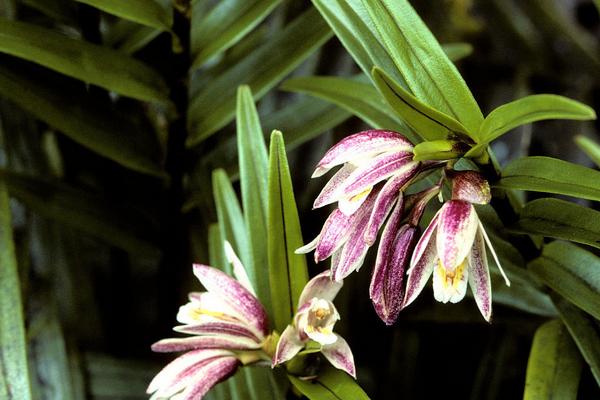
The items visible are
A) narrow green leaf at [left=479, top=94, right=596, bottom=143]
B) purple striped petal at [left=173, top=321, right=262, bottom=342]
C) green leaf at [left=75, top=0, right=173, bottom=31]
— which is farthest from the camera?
green leaf at [left=75, top=0, right=173, bottom=31]

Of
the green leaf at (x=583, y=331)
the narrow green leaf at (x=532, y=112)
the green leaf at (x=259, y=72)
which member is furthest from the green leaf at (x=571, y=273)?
the green leaf at (x=259, y=72)

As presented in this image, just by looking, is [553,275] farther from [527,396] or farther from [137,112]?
[137,112]

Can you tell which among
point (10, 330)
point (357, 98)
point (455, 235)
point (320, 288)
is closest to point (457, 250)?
point (455, 235)

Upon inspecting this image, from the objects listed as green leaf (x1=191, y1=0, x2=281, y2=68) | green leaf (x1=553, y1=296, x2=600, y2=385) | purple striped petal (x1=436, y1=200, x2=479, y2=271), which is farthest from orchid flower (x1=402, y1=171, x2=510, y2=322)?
green leaf (x1=191, y1=0, x2=281, y2=68)

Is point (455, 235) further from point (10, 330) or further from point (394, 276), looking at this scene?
point (10, 330)

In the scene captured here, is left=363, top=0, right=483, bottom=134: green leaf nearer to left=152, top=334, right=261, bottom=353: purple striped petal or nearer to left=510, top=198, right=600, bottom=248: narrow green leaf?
left=510, top=198, right=600, bottom=248: narrow green leaf
